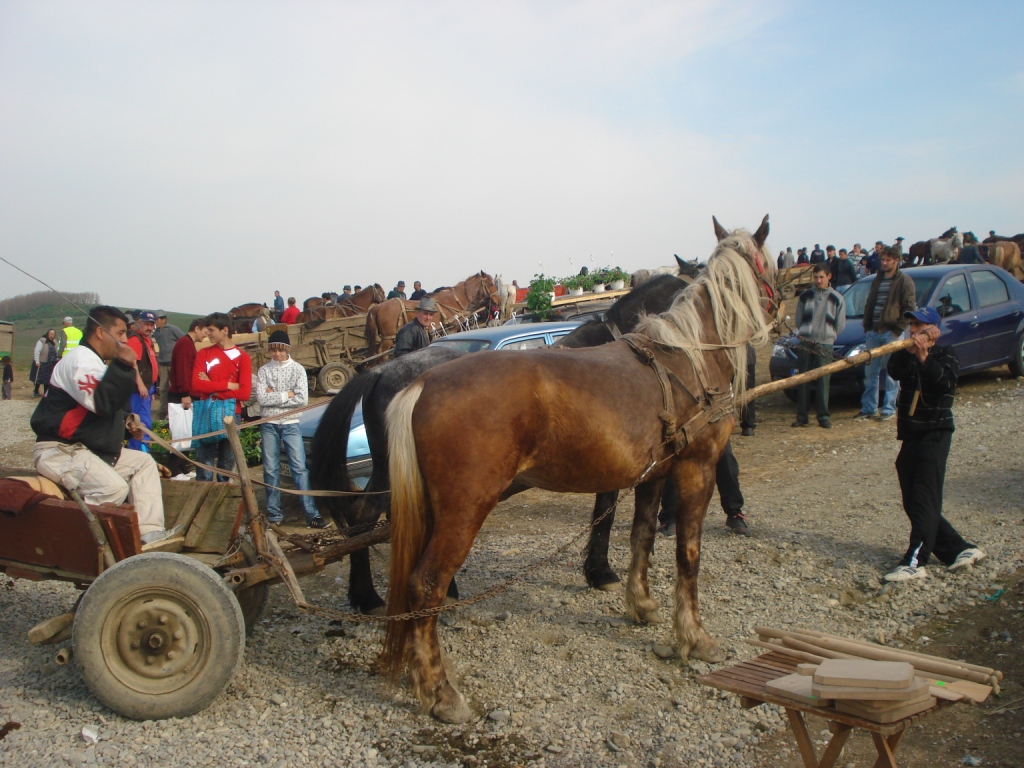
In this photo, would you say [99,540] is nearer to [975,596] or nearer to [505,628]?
[505,628]

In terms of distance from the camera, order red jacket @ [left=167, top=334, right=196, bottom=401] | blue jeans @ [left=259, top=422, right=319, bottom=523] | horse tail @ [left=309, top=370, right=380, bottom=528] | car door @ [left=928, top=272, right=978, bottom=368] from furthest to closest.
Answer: car door @ [left=928, top=272, right=978, bottom=368] → red jacket @ [left=167, top=334, right=196, bottom=401] → blue jeans @ [left=259, top=422, right=319, bottom=523] → horse tail @ [left=309, top=370, right=380, bottom=528]

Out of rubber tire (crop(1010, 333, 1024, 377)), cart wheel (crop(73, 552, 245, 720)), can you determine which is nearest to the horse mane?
cart wheel (crop(73, 552, 245, 720))

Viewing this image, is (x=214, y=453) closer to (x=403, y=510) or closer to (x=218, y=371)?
(x=218, y=371)

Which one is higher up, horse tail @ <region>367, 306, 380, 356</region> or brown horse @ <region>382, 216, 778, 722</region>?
horse tail @ <region>367, 306, 380, 356</region>

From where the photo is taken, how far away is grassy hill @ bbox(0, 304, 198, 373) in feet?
64.8

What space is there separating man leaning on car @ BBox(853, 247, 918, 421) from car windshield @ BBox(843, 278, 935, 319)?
89 cm

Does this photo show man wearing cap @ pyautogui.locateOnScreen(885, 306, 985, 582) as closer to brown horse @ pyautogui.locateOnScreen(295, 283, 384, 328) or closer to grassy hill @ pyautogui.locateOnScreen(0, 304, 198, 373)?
brown horse @ pyautogui.locateOnScreen(295, 283, 384, 328)

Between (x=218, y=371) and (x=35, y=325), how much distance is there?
60.3ft

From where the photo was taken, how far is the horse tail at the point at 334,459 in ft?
17.2

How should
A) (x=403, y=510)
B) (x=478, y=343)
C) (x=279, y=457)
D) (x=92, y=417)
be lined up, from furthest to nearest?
(x=478, y=343) → (x=279, y=457) → (x=92, y=417) → (x=403, y=510)

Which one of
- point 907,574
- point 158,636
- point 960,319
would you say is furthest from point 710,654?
point 960,319

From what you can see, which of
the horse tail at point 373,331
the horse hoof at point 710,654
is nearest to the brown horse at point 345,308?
the horse tail at point 373,331

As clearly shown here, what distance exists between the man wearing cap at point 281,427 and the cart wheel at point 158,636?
11.5 feet

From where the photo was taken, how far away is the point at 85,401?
4.03 meters
